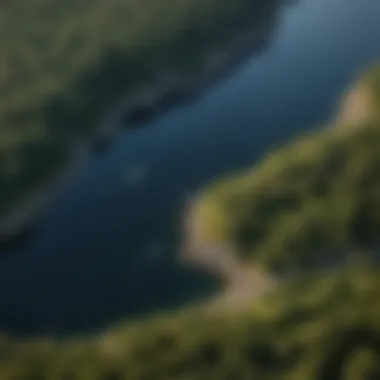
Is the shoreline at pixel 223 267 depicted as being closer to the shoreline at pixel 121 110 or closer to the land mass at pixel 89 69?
the shoreline at pixel 121 110

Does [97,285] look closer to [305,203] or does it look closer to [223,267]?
[223,267]

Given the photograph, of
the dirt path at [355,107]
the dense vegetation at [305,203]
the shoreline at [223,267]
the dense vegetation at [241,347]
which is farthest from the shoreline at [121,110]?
the dirt path at [355,107]

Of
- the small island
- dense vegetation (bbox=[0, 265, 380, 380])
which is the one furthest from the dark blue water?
dense vegetation (bbox=[0, 265, 380, 380])

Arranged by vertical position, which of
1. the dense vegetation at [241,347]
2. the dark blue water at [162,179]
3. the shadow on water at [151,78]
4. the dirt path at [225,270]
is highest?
the shadow on water at [151,78]

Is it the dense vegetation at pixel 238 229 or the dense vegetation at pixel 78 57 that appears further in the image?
the dense vegetation at pixel 78 57

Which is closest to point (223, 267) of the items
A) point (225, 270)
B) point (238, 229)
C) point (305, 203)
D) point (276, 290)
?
point (225, 270)

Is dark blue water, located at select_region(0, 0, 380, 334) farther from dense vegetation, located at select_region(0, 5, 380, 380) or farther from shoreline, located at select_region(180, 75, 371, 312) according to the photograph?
dense vegetation, located at select_region(0, 5, 380, 380)

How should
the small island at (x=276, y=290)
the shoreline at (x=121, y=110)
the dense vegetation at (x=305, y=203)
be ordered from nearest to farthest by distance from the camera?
the small island at (x=276, y=290), the dense vegetation at (x=305, y=203), the shoreline at (x=121, y=110)
